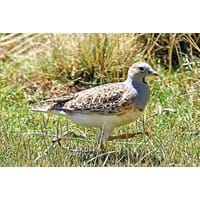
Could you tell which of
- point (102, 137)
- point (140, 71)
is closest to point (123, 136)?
point (102, 137)

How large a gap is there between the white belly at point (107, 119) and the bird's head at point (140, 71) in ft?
0.27

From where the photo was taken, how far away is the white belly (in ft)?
5.90

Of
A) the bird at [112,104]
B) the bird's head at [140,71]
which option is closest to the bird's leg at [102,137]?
the bird at [112,104]

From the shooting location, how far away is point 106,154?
1.82m

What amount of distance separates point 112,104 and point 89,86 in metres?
0.09

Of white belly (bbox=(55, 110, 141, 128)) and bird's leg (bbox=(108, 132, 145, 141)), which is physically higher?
white belly (bbox=(55, 110, 141, 128))

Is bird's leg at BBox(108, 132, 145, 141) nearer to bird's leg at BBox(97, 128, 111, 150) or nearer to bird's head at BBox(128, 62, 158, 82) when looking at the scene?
bird's leg at BBox(97, 128, 111, 150)

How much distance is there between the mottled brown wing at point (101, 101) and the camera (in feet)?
5.89

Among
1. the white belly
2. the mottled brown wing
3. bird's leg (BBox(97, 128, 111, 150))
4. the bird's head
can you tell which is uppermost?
the bird's head

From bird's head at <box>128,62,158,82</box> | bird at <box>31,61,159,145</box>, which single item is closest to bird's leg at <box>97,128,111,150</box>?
bird at <box>31,61,159,145</box>

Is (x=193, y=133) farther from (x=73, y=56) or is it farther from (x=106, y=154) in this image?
(x=73, y=56)
